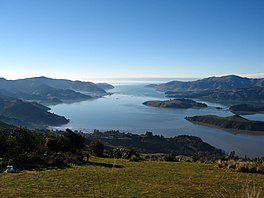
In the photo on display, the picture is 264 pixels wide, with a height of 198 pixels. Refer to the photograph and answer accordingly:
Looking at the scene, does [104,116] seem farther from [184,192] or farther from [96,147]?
[184,192]

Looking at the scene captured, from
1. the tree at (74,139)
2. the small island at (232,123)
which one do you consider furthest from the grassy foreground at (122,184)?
the small island at (232,123)

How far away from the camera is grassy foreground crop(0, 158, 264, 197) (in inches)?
255

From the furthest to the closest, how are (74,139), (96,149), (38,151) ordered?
(96,149) < (74,139) < (38,151)

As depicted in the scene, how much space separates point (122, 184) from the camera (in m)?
7.49

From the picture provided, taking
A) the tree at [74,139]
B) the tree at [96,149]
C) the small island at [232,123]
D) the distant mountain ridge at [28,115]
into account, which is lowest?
the distant mountain ridge at [28,115]

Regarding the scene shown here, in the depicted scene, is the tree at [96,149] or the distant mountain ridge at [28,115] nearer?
the tree at [96,149]

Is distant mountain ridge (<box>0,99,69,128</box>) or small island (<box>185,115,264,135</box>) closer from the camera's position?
small island (<box>185,115,264,135</box>)

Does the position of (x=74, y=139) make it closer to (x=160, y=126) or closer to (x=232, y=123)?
(x=160, y=126)

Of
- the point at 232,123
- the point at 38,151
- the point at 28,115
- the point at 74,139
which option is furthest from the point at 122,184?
the point at 28,115

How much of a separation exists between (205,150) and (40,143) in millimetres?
72855

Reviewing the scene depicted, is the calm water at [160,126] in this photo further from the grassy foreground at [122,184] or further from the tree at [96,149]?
the grassy foreground at [122,184]

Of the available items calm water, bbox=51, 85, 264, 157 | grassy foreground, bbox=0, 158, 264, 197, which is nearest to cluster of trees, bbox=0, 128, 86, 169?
grassy foreground, bbox=0, 158, 264, 197

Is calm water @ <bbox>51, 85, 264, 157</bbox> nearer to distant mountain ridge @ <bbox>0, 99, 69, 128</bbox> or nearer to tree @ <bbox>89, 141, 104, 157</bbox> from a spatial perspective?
distant mountain ridge @ <bbox>0, 99, 69, 128</bbox>

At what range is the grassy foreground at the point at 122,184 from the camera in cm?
649
